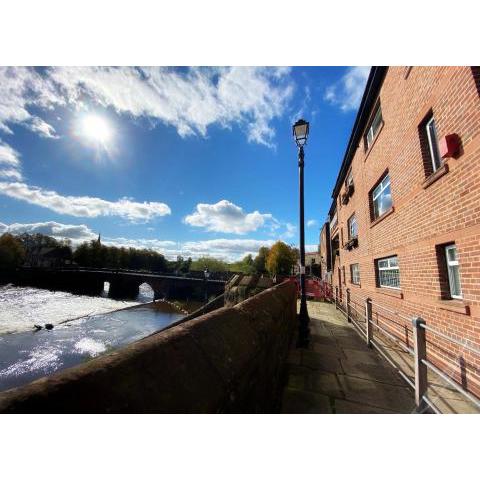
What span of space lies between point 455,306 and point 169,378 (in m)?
5.26

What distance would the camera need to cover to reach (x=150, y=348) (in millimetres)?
1222

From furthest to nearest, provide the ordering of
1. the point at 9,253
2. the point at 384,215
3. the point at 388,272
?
the point at 9,253, the point at 388,272, the point at 384,215

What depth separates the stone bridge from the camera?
52.7 m

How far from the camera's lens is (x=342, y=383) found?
405 centimetres

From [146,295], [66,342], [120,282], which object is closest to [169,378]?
[66,342]

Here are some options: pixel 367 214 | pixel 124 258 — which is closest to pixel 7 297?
pixel 124 258

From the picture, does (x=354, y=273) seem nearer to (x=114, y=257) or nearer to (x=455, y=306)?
(x=455, y=306)

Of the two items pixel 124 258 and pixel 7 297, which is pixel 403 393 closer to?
pixel 7 297

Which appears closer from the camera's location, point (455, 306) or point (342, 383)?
point (342, 383)

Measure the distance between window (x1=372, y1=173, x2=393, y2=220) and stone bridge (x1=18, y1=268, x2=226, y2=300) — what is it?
137ft

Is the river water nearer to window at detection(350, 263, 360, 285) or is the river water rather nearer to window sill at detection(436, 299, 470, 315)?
window at detection(350, 263, 360, 285)

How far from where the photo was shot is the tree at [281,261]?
63156 mm

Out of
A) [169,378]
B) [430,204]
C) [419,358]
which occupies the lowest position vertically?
[419,358]

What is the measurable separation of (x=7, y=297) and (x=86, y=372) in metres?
66.3
